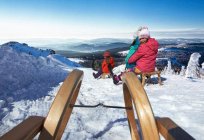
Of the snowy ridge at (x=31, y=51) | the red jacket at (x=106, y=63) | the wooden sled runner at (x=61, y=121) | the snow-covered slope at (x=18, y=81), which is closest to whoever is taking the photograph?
the wooden sled runner at (x=61, y=121)

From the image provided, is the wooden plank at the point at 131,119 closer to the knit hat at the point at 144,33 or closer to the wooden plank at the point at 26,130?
the wooden plank at the point at 26,130

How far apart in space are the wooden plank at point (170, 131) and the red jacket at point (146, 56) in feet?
19.5

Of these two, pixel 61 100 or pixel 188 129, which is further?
pixel 188 129

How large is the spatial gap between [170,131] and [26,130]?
3.55 ft

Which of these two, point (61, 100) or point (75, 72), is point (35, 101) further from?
point (61, 100)

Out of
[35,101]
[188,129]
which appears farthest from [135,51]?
[188,129]

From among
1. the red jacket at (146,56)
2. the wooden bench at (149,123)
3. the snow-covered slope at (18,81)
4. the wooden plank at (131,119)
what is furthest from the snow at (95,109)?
the wooden bench at (149,123)

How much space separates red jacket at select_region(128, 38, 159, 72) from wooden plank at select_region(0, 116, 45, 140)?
245 inches

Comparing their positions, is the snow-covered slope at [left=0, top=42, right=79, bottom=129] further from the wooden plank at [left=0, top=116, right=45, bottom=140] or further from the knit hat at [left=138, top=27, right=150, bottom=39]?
the knit hat at [left=138, top=27, right=150, bottom=39]

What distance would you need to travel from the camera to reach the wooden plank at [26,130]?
1969 mm

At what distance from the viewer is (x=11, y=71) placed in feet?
31.8

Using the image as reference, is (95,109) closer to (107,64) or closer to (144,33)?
(144,33)

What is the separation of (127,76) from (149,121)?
64 centimetres

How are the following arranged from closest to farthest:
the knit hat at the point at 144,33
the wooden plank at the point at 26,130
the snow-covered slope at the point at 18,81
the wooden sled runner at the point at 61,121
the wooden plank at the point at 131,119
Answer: the wooden plank at the point at 26,130
the wooden sled runner at the point at 61,121
the wooden plank at the point at 131,119
the snow-covered slope at the point at 18,81
the knit hat at the point at 144,33
